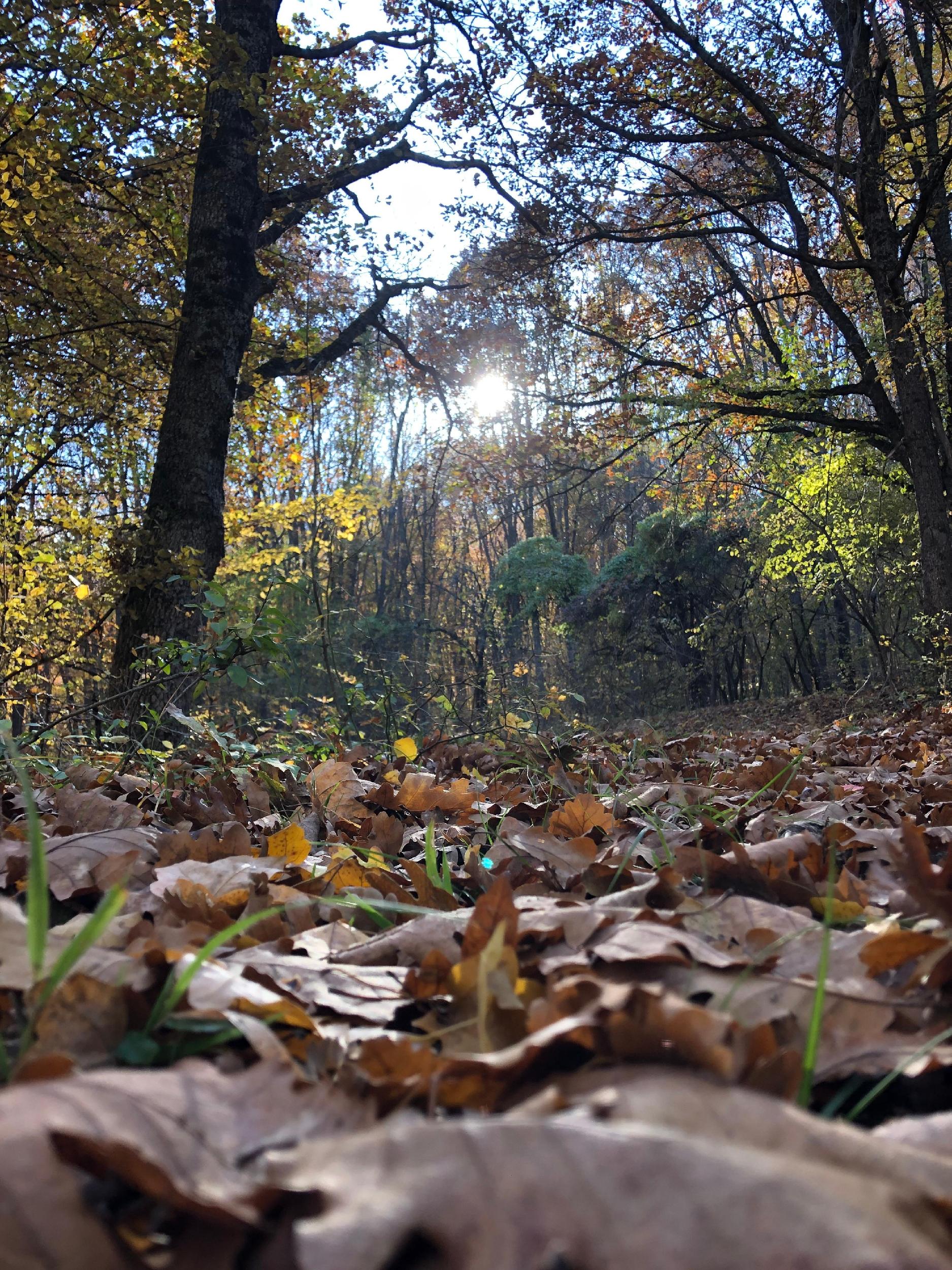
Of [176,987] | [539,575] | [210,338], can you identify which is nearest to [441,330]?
[210,338]

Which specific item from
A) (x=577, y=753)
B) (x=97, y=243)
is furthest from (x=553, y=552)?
(x=577, y=753)

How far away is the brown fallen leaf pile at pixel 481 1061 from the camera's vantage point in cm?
45

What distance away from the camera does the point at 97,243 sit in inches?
260

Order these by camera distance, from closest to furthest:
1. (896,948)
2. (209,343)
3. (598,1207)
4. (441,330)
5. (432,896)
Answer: (598,1207), (896,948), (432,896), (209,343), (441,330)

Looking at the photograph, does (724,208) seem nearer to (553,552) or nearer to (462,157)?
(462,157)

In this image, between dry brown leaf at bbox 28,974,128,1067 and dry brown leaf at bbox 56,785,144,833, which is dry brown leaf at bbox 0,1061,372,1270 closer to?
dry brown leaf at bbox 28,974,128,1067

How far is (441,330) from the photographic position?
10.2 metres

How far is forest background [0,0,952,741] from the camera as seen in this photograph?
4902mm

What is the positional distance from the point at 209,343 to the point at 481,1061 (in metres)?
5.68

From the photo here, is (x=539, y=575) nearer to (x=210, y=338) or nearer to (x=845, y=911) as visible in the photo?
(x=210, y=338)

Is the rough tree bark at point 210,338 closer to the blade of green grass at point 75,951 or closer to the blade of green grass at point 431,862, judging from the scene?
the blade of green grass at point 431,862

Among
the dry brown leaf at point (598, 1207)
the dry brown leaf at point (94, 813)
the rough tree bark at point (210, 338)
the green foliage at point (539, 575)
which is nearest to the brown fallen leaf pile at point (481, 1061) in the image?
the dry brown leaf at point (598, 1207)

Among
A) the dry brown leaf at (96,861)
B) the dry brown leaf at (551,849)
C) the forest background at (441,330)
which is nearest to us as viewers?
the dry brown leaf at (96,861)

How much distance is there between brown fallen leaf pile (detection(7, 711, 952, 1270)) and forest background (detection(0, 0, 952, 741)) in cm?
194
